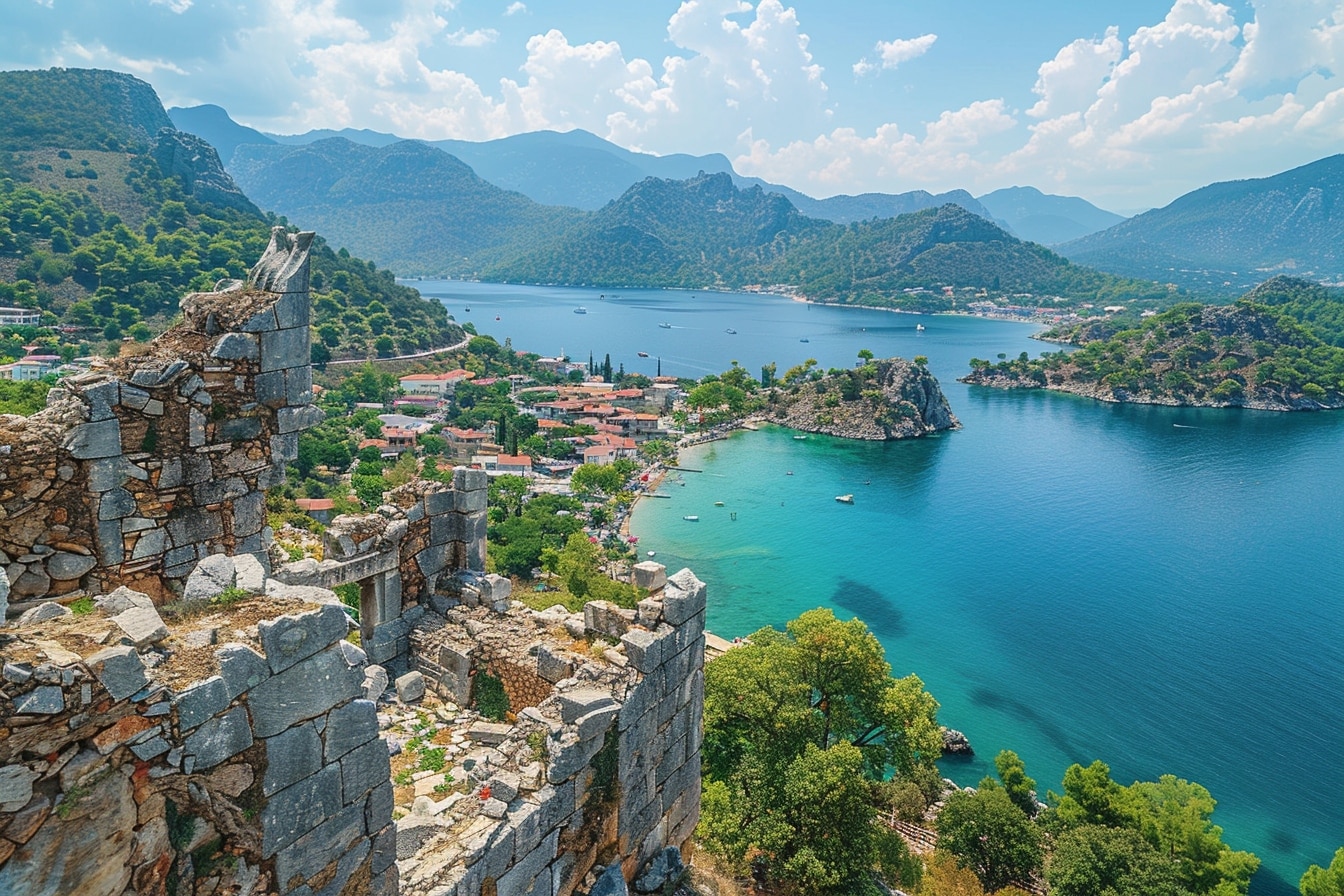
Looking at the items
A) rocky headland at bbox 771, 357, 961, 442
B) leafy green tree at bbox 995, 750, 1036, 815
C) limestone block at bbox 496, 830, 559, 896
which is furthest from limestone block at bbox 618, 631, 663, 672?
rocky headland at bbox 771, 357, 961, 442

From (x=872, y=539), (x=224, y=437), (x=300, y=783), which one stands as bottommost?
(x=872, y=539)

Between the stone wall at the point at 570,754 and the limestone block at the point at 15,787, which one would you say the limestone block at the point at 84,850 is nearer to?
the limestone block at the point at 15,787

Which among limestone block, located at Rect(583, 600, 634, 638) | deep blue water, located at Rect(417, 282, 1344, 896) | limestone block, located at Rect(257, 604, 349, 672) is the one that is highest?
limestone block, located at Rect(257, 604, 349, 672)

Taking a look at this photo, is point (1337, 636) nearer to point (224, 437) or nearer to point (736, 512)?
point (736, 512)

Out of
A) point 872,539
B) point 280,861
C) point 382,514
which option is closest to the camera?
point 280,861

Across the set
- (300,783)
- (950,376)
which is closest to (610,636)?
(300,783)

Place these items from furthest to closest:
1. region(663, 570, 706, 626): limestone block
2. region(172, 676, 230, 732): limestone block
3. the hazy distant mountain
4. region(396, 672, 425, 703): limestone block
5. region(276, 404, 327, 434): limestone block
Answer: the hazy distant mountain → region(396, 672, 425, 703): limestone block → region(663, 570, 706, 626): limestone block → region(276, 404, 327, 434): limestone block → region(172, 676, 230, 732): limestone block

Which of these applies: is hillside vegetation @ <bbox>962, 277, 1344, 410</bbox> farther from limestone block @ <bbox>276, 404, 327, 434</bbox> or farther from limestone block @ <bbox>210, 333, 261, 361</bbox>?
limestone block @ <bbox>210, 333, 261, 361</bbox>

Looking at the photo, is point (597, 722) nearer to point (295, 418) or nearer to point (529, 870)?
point (529, 870)
